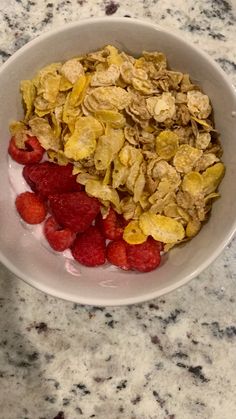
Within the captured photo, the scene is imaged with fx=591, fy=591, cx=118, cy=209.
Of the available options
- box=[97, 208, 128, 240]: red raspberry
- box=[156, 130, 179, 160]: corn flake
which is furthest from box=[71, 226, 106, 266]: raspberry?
box=[156, 130, 179, 160]: corn flake

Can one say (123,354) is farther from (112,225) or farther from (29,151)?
(29,151)

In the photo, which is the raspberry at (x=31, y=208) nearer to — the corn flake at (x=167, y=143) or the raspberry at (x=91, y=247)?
the raspberry at (x=91, y=247)

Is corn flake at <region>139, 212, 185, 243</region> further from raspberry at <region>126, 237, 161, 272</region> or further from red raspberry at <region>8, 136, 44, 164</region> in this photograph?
red raspberry at <region>8, 136, 44, 164</region>

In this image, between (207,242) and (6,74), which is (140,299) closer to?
(207,242)

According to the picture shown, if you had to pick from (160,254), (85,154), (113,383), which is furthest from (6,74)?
(113,383)

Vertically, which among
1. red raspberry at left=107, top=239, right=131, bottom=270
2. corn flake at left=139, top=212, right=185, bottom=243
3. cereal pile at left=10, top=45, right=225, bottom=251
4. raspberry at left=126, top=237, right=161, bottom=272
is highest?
cereal pile at left=10, top=45, right=225, bottom=251

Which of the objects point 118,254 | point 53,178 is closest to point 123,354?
point 118,254
